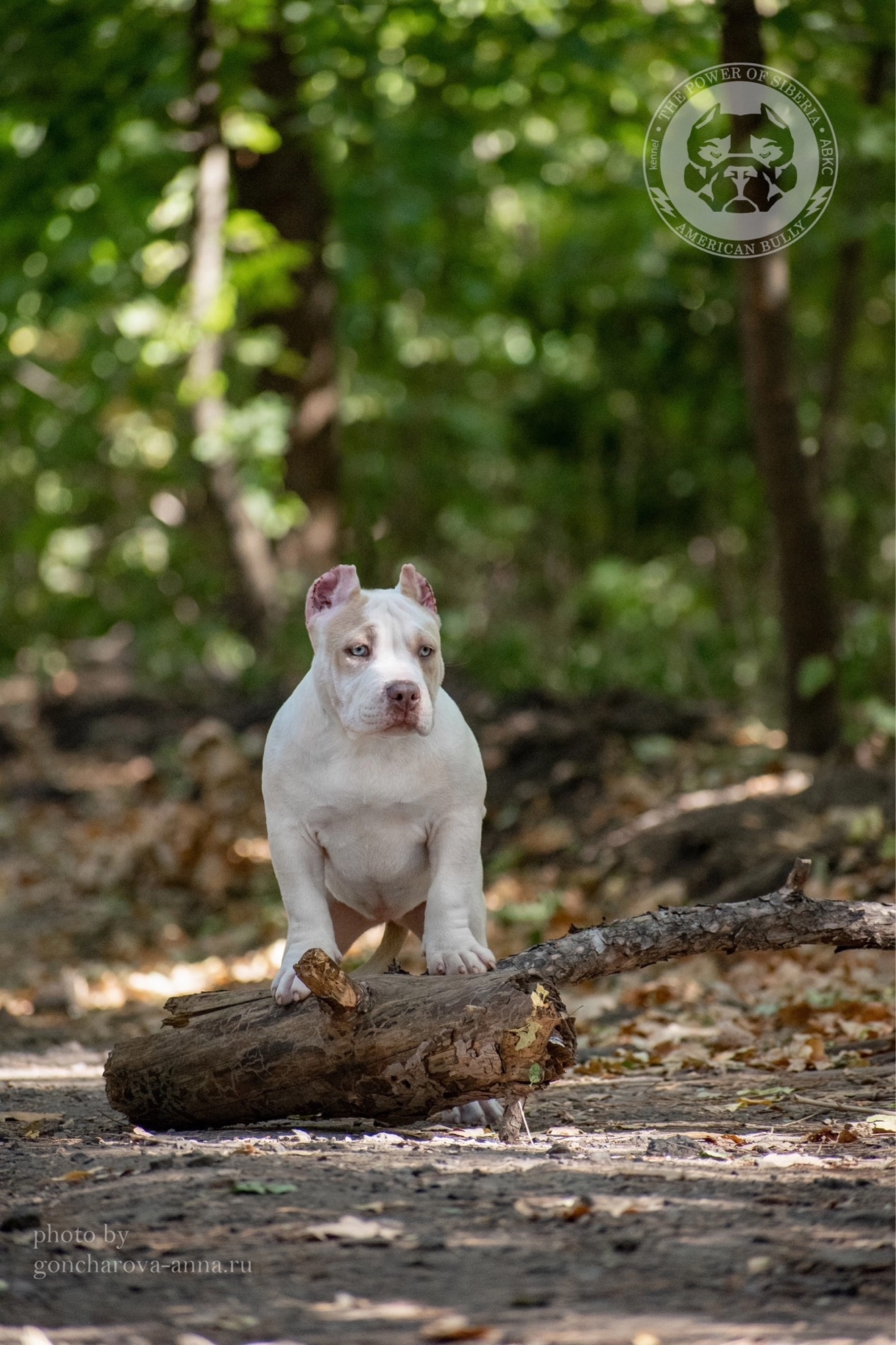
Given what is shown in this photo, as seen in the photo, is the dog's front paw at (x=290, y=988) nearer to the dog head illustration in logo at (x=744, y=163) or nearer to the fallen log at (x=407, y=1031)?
the fallen log at (x=407, y=1031)

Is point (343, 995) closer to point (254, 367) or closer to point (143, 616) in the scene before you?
point (254, 367)

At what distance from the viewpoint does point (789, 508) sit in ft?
27.0

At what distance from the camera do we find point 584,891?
777 centimetres

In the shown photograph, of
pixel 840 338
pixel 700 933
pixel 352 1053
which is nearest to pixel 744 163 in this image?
pixel 840 338

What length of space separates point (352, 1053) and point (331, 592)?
4.19 ft

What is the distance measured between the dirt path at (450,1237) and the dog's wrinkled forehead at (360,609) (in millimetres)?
1339

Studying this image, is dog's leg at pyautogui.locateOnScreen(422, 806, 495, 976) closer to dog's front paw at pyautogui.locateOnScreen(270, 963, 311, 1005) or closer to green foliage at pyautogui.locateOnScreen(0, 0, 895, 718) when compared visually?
dog's front paw at pyautogui.locateOnScreen(270, 963, 311, 1005)

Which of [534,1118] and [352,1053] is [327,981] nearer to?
[352,1053]

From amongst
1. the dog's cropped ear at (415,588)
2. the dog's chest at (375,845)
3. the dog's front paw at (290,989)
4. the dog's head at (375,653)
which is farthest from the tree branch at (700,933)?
the dog's cropped ear at (415,588)

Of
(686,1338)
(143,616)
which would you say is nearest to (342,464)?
(143,616)

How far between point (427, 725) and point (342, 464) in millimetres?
8688

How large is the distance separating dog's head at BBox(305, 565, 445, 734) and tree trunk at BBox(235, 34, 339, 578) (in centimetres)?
699

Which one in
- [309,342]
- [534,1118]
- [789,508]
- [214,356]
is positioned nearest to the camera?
[534,1118]

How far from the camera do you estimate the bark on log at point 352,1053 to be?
3680mm
